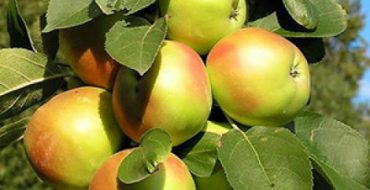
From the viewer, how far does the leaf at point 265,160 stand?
72 cm

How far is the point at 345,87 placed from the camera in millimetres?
6492

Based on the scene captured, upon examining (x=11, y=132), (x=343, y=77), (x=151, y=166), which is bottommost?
(x=343, y=77)

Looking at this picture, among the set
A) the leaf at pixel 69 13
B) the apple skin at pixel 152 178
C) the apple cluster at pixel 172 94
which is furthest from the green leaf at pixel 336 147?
the leaf at pixel 69 13

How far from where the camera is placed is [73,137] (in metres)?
0.76

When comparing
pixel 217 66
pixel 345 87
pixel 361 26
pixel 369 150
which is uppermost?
pixel 217 66

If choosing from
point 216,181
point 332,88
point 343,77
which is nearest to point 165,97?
point 216,181

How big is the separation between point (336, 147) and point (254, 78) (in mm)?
154

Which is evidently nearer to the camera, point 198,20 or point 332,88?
point 198,20

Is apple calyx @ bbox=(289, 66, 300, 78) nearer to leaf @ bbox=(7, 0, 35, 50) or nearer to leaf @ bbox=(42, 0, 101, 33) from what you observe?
leaf @ bbox=(42, 0, 101, 33)

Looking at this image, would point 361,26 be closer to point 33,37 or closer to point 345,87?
point 345,87

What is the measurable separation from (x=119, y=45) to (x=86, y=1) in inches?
3.5

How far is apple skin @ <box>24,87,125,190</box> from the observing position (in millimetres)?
762

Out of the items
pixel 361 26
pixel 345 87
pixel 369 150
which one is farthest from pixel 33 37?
pixel 361 26

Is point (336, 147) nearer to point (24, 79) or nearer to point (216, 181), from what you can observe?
point (216, 181)
